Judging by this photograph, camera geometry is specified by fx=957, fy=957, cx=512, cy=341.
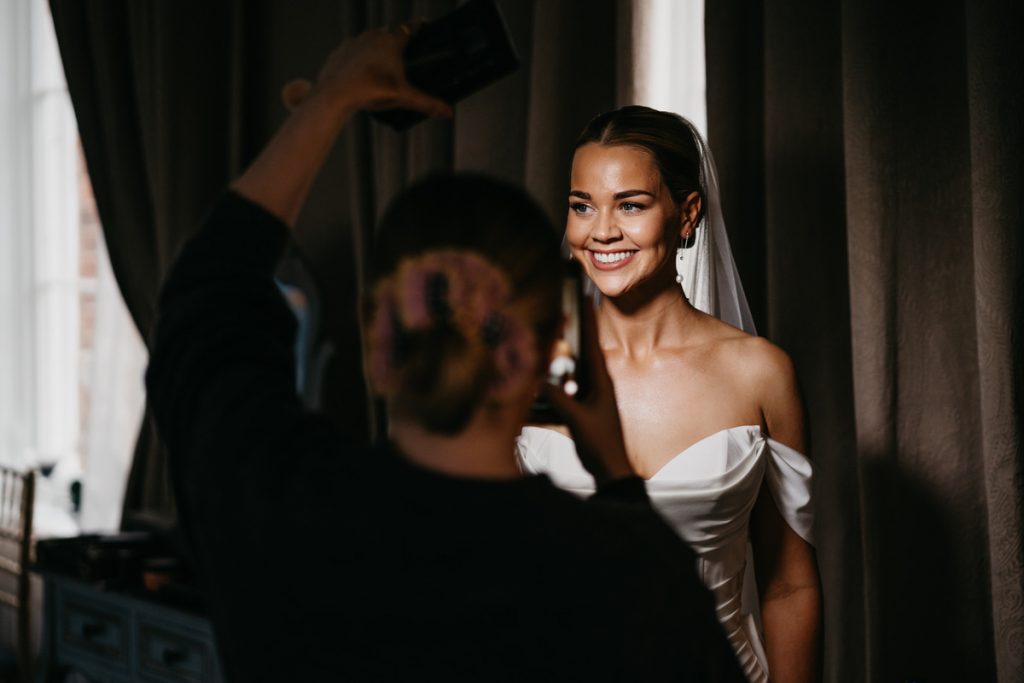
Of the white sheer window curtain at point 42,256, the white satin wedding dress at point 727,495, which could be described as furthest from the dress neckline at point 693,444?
the white sheer window curtain at point 42,256

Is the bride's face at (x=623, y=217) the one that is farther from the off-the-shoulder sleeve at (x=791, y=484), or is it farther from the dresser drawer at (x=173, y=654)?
the dresser drawer at (x=173, y=654)

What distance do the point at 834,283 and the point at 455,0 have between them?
119 cm

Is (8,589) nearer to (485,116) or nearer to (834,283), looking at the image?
(485,116)

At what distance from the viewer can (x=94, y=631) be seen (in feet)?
8.04

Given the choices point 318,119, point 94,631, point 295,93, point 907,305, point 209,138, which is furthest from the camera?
point 209,138

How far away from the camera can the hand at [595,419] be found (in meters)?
1.24

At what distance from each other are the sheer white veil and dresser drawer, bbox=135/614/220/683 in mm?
1355

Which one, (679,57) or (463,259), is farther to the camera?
(679,57)

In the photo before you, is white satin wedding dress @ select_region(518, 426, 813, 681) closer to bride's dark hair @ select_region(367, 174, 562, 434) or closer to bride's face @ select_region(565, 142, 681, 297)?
bride's face @ select_region(565, 142, 681, 297)

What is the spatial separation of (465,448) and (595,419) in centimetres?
67

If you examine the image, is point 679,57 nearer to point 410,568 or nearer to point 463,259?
point 463,259

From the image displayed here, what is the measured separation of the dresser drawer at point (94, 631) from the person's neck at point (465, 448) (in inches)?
75.5

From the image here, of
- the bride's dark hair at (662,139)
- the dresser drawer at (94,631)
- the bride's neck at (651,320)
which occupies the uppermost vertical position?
the bride's dark hair at (662,139)

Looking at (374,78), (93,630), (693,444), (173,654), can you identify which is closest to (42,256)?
(93,630)
